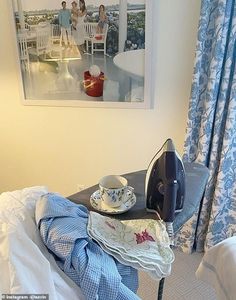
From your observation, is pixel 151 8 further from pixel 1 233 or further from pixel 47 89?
pixel 1 233

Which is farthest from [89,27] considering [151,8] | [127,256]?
[127,256]

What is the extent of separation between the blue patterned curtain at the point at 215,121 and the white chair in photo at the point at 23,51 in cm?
113

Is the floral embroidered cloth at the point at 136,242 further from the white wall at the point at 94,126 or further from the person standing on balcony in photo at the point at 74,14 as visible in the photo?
the person standing on balcony in photo at the point at 74,14

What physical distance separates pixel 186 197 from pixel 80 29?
1278mm

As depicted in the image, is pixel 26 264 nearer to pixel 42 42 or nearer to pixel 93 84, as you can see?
pixel 93 84

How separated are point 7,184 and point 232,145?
1.81 meters

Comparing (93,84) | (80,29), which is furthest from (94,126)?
(80,29)

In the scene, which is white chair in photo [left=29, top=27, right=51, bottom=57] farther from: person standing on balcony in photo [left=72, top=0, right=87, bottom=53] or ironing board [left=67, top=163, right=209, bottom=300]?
ironing board [left=67, top=163, right=209, bottom=300]

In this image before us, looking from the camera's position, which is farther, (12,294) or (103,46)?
(103,46)

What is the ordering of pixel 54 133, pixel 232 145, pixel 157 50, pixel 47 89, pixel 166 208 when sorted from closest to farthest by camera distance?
1. pixel 166 208
2. pixel 232 145
3. pixel 157 50
4. pixel 47 89
5. pixel 54 133

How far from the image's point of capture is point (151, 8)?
64.9 inches

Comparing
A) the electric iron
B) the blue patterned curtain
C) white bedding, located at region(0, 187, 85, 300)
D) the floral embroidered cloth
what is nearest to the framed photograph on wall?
the blue patterned curtain

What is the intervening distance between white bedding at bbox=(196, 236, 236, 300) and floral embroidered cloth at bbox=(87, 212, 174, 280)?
34cm

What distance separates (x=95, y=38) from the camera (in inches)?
70.0
